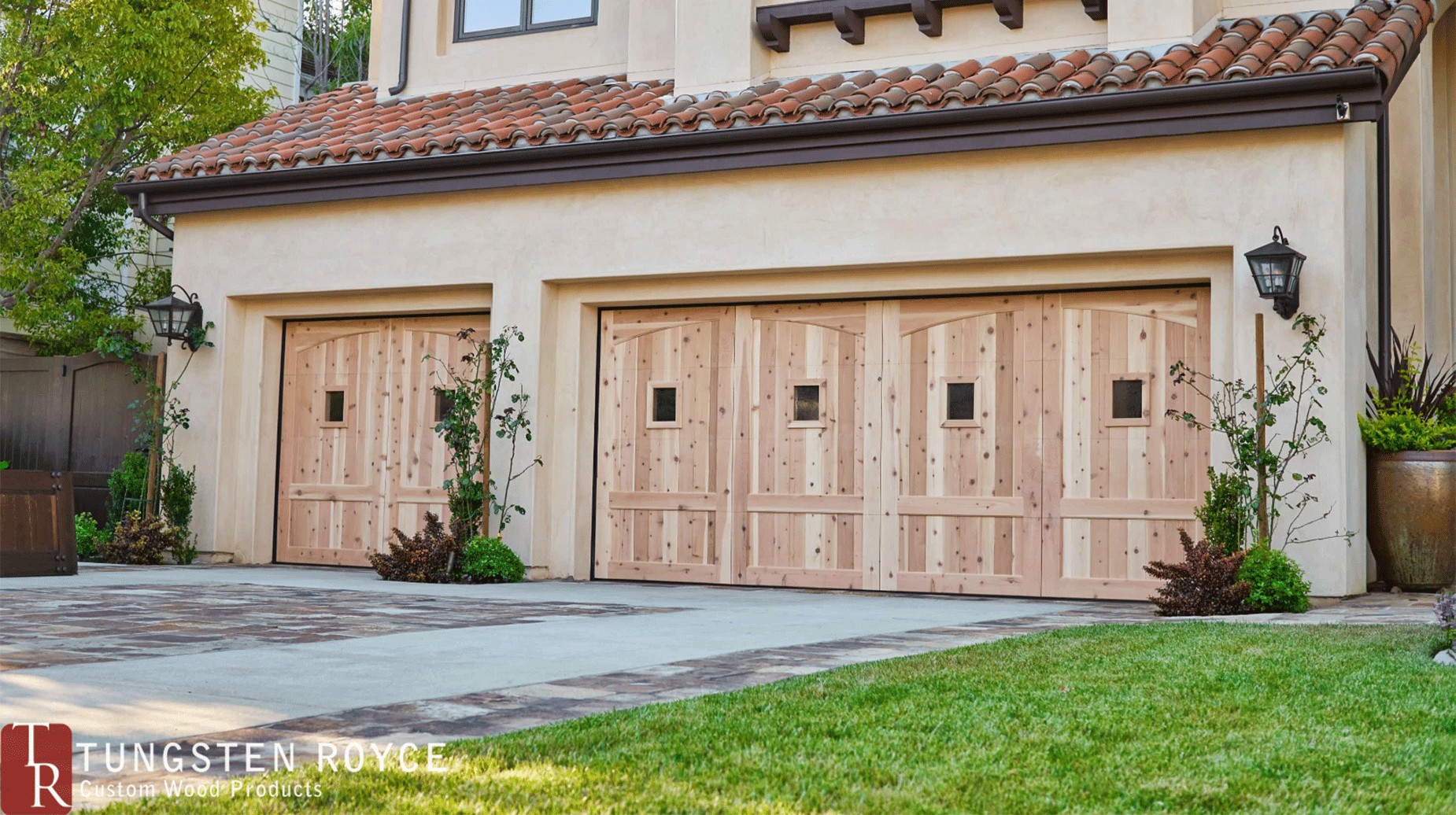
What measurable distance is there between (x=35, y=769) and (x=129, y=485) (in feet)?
35.4

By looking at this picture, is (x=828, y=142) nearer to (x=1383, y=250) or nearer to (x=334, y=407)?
(x=1383, y=250)

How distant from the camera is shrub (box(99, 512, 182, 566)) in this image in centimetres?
1274

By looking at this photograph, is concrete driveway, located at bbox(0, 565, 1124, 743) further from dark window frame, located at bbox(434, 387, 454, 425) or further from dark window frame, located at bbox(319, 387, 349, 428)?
dark window frame, located at bbox(319, 387, 349, 428)

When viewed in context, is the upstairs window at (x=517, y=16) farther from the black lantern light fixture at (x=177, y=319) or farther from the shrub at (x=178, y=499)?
the shrub at (x=178, y=499)

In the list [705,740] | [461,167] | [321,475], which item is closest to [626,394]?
[461,167]

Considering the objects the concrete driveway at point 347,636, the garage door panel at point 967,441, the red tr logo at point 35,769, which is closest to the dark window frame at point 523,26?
the garage door panel at point 967,441

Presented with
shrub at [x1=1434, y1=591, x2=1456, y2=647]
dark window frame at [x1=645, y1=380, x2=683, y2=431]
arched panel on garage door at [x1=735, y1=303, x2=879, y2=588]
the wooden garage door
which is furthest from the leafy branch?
the wooden garage door

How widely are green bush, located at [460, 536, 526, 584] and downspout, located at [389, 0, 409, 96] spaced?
5451 mm

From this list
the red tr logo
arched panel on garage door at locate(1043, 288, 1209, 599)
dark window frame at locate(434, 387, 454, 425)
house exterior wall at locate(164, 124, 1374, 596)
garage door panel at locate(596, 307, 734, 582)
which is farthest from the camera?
dark window frame at locate(434, 387, 454, 425)

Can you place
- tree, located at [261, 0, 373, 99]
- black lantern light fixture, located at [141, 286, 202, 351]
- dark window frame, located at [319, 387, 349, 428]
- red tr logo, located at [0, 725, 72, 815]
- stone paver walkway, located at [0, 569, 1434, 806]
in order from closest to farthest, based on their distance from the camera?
1. red tr logo, located at [0, 725, 72, 815]
2. stone paver walkway, located at [0, 569, 1434, 806]
3. black lantern light fixture, located at [141, 286, 202, 351]
4. dark window frame, located at [319, 387, 349, 428]
5. tree, located at [261, 0, 373, 99]

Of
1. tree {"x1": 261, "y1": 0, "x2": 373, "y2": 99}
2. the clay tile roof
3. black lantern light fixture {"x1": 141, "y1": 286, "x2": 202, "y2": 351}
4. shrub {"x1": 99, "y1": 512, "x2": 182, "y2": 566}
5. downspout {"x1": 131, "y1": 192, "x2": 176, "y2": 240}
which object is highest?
tree {"x1": 261, "y1": 0, "x2": 373, "y2": 99}

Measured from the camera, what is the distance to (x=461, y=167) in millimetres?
12219

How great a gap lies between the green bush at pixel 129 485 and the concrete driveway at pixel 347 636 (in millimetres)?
2140

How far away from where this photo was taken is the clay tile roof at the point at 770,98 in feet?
32.5
